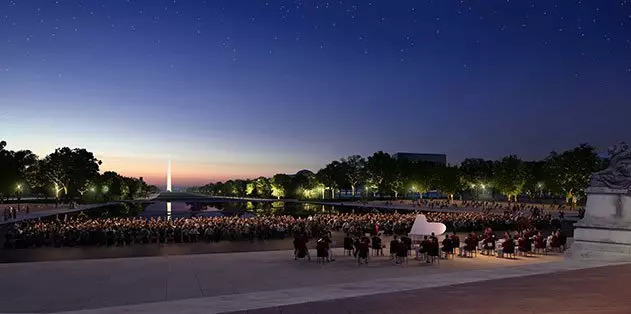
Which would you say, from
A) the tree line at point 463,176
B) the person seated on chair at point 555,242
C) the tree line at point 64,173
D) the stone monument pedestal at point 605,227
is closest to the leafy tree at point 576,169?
the tree line at point 463,176

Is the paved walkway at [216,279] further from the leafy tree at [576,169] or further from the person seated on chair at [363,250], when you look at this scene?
the leafy tree at [576,169]

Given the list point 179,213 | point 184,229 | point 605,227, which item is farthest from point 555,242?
point 179,213

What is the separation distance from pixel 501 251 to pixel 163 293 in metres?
→ 16.5

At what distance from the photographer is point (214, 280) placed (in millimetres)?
17750


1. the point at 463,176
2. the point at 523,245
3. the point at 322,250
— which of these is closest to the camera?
the point at 322,250

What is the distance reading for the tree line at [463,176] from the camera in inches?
3688

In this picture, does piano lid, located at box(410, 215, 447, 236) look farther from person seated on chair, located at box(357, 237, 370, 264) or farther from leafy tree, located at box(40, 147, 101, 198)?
leafy tree, located at box(40, 147, 101, 198)

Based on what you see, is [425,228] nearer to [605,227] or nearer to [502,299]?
[605,227]

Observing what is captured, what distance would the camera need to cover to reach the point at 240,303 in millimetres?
12133

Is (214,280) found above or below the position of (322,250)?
below

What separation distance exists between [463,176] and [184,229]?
133m

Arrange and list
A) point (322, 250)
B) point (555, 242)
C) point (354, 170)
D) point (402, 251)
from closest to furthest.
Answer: point (402, 251) → point (322, 250) → point (555, 242) → point (354, 170)

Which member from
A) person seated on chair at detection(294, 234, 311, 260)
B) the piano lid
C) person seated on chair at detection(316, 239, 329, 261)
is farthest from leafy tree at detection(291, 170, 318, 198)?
person seated on chair at detection(316, 239, 329, 261)

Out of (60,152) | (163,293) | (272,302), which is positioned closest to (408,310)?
(272,302)
